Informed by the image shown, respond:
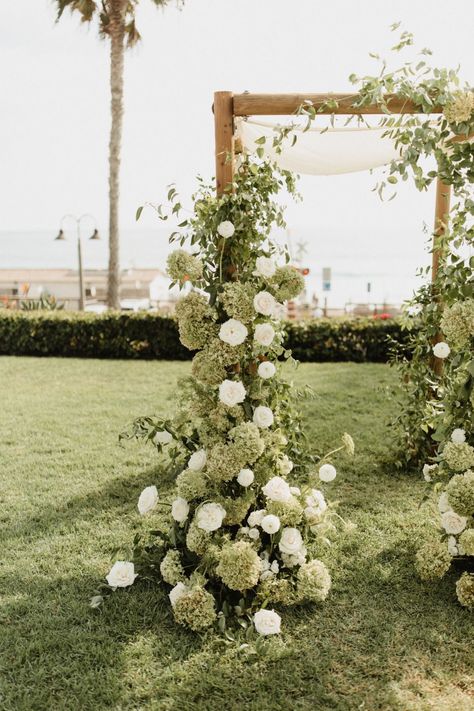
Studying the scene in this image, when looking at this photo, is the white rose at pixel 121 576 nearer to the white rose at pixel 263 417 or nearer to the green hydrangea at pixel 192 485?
the green hydrangea at pixel 192 485

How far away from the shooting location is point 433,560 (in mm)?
3135

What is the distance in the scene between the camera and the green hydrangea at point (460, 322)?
290 centimetres

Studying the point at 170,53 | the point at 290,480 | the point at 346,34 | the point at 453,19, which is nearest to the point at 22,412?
the point at 290,480

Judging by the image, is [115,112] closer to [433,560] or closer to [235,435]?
[235,435]

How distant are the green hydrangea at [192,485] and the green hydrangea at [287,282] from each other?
899 millimetres

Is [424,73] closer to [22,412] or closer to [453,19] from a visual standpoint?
[22,412]

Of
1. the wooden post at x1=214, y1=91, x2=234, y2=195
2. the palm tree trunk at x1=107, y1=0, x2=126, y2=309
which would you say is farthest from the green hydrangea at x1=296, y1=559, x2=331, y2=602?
the palm tree trunk at x1=107, y1=0, x2=126, y2=309

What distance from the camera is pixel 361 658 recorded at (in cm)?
264

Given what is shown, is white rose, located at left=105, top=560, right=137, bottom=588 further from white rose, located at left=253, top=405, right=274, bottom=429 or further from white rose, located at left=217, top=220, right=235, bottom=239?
white rose, located at left=217, top=220, right=235, bottom=239

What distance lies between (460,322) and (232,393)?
1045 millimetres

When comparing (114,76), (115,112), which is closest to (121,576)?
(115,112)

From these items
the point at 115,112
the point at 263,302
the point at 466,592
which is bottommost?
the point at 466,592

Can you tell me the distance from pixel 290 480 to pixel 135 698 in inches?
88.3

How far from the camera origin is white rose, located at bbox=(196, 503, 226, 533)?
290 centimetres
